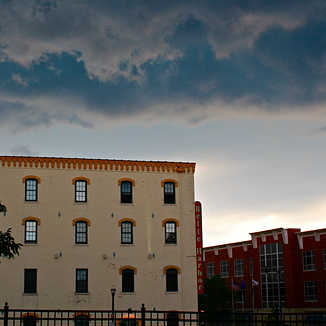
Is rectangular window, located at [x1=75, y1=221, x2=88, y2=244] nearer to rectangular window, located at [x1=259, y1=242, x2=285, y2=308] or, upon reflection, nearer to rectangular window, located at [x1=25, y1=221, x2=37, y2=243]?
rectangular window, located at [x1=25, y1=221, x2=37, y2=243]

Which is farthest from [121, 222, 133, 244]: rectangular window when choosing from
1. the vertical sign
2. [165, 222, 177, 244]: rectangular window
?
the vertical sign

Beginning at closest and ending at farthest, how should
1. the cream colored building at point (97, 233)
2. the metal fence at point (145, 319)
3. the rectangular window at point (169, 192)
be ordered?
the metal fence at point (145, 319), the cream colored building at point (97, 233), the rectangular window at point (169, 192)


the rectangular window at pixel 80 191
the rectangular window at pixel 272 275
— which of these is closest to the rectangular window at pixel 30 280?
the rectangular window at pixel 80 191

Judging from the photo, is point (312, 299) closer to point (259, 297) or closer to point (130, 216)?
point (259, 297)

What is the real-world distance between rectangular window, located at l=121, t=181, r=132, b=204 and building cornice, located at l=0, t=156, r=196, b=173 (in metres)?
1.30

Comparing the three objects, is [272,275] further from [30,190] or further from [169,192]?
[30,190]

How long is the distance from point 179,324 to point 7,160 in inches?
798

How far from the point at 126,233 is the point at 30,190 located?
9156 mm

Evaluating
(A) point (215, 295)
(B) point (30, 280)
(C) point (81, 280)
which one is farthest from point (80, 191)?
(A) point (215, 295)

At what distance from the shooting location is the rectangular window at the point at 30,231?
49062 millimetres

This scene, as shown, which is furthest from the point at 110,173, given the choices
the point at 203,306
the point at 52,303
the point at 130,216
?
the point at 203,306

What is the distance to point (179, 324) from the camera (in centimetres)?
4866

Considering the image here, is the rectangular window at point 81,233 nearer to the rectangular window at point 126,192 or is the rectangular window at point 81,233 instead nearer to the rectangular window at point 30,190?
the rectangular window at point 126,192

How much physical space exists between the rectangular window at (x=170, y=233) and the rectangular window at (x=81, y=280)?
7710mm
